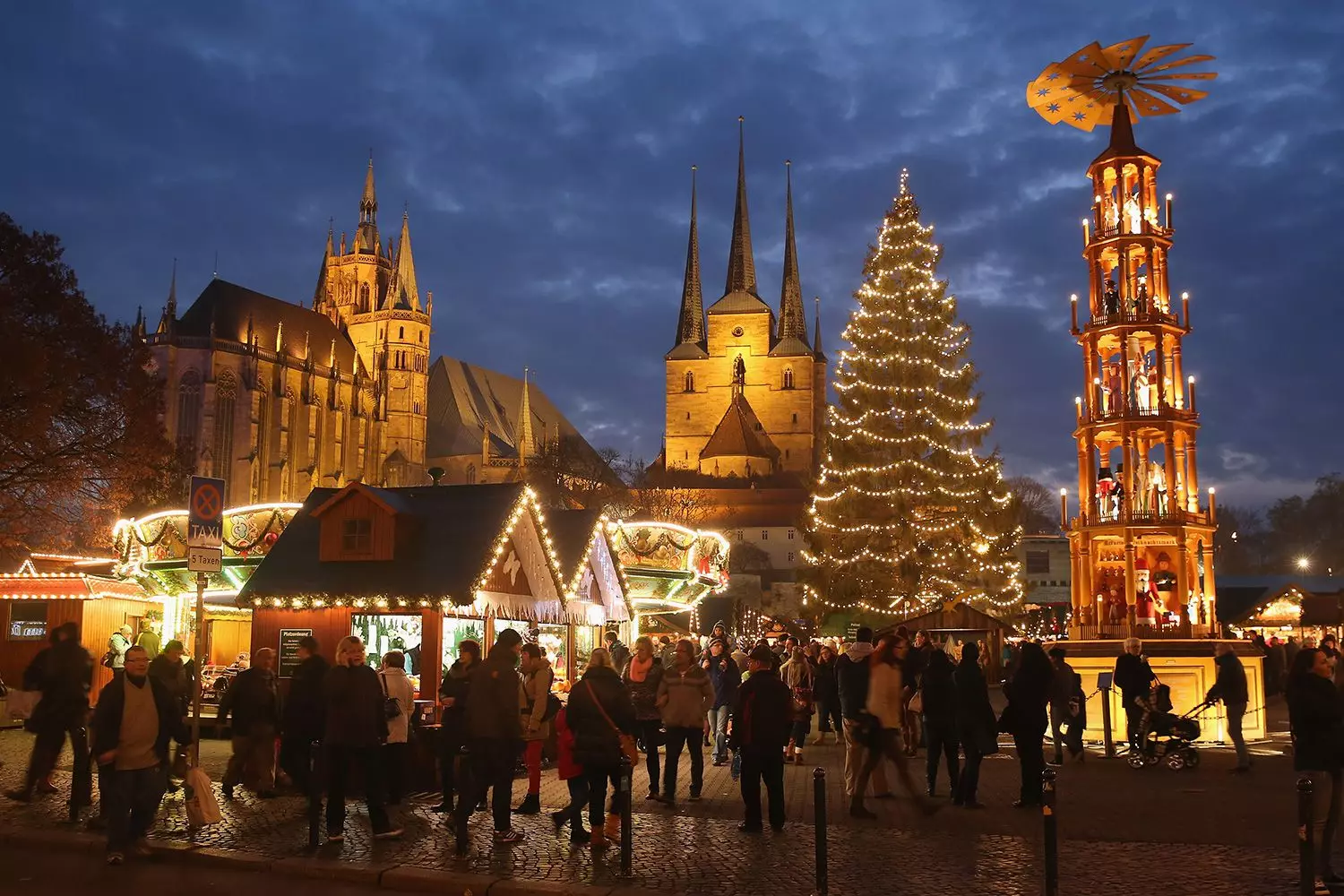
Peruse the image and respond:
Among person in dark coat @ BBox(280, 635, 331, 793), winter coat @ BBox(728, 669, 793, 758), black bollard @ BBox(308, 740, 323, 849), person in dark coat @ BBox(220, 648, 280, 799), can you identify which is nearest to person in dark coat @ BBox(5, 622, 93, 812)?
person in dark coat @ BBox(220, 648, 280, 799)

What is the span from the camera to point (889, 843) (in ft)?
→ 34.0

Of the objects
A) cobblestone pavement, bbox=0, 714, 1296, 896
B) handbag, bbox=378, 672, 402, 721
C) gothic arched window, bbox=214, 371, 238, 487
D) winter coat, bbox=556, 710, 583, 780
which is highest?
gothic arched window, bbox=214, 371, 238, 487

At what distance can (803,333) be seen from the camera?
111625 mm

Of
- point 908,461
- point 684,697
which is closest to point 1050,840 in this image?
point 684,697

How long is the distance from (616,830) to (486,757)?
123 cm

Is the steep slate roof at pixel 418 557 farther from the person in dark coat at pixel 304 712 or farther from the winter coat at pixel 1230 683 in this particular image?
the winter coat at pixel 1230 683

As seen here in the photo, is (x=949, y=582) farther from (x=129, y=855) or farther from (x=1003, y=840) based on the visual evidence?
(x=129, y=855)

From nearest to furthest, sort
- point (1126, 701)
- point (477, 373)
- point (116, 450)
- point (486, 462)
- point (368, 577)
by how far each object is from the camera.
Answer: point (1126, 701)
point (368, 577)
point (116, 450)
point (486, 462)
point (477, 373)

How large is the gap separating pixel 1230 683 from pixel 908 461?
19168 mm

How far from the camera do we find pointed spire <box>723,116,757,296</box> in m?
110

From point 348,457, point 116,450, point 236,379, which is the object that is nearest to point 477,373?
point 348,457

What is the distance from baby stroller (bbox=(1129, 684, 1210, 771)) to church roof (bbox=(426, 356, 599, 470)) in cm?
8753

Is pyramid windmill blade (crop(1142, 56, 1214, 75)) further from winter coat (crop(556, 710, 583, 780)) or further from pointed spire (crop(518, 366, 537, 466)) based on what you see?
pointed spire (crop(518, 366, 537, 466))

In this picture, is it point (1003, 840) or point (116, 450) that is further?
point (116, 450)
